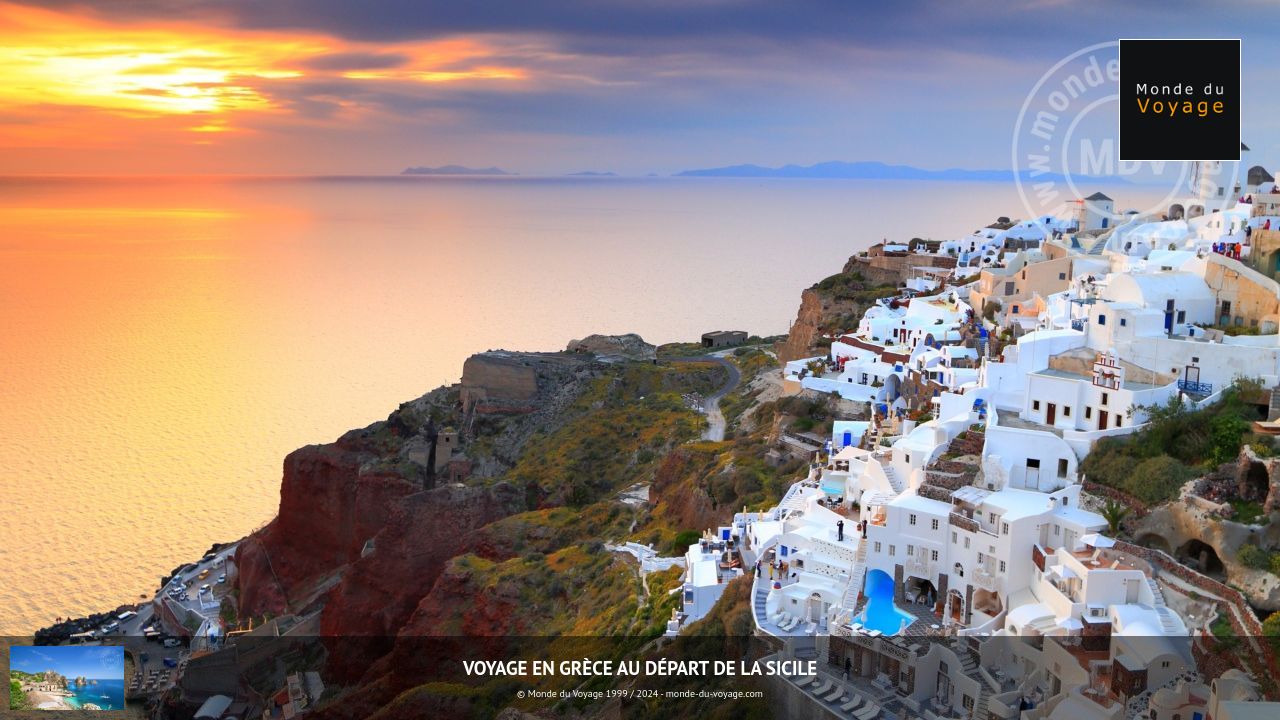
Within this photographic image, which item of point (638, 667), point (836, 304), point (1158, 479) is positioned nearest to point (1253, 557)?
point (1158, 479)

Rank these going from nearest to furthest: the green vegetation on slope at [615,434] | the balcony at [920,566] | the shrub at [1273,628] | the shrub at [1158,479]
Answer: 1. the shrub at [1273,628]
2. the shrub at [1158,479]
3. the balcony at [920,566]
4. the green vegetation on slope at [615,434]

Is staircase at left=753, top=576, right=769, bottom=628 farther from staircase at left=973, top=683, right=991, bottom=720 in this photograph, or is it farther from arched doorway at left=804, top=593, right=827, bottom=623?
staircase at left=973, top=683, right=991, bottom=720

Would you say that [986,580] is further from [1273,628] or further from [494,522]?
[494,522]

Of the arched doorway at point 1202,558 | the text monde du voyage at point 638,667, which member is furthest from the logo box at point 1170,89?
the text monde du voyage at point 638,667

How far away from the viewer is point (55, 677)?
84.6 ft

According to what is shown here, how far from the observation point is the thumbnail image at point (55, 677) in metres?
25.6

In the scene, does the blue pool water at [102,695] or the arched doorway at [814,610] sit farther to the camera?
the blue pool water at [102,695]

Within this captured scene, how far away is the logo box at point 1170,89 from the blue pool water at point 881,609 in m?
13.1

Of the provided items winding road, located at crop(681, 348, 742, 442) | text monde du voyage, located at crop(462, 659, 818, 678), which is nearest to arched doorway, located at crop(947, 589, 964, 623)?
text monde du voyage, located at crop(462, 659, 818, 678)

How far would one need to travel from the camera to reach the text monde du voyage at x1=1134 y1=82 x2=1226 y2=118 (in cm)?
2573

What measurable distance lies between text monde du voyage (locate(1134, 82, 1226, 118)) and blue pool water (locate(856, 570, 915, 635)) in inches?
533

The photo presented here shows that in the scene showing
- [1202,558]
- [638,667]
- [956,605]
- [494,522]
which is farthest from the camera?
[494,522]

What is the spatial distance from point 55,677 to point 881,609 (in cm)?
1906

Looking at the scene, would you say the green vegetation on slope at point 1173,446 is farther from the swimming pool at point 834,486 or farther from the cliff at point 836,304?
the cliff at point 836,304
